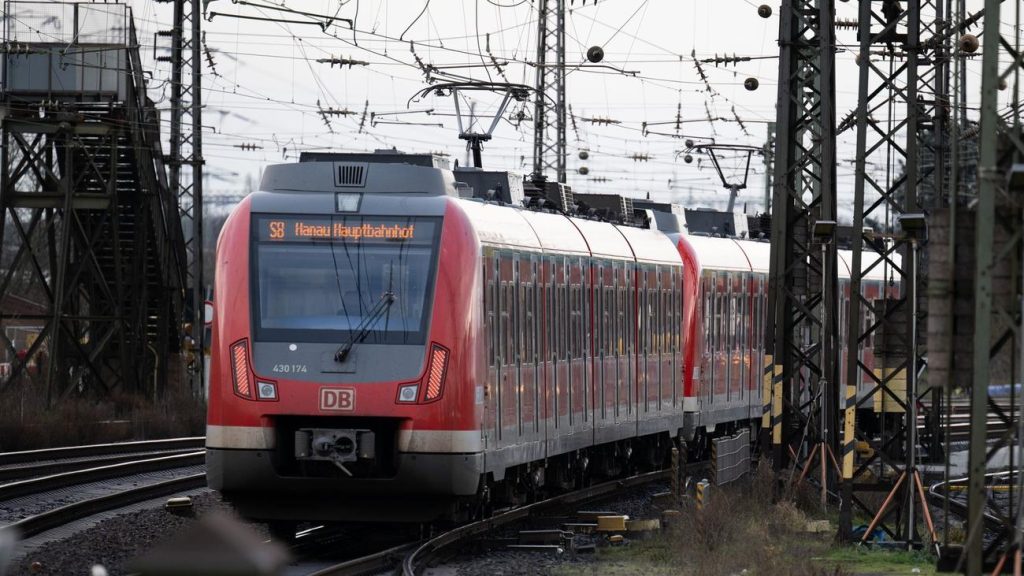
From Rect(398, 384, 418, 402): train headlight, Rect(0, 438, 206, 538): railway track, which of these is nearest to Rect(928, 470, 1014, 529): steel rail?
Rect(398, 384, 418, 402): train headlight

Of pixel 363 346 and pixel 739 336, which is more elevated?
pixel 363 346

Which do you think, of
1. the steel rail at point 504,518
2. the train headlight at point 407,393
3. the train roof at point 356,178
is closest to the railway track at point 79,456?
the steel rail at point 504,518

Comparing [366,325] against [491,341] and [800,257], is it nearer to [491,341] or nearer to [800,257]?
[491,341]

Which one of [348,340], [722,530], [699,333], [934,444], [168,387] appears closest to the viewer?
[348,340]

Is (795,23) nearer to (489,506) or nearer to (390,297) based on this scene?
(489,506)

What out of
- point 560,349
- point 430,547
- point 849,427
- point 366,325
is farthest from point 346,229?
point 849,427

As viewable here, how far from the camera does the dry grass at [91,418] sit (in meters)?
30.4

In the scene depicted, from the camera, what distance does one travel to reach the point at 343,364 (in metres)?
15.1

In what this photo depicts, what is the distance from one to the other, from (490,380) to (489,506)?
261cm

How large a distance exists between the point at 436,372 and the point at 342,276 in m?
1.14

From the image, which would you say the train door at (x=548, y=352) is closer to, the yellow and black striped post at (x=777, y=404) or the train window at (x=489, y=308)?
the train window at (x=489, y=308)

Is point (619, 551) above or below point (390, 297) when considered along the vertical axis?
below

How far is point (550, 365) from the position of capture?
1950 cm

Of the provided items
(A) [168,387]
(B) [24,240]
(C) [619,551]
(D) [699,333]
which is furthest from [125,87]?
(C) [619,551]
